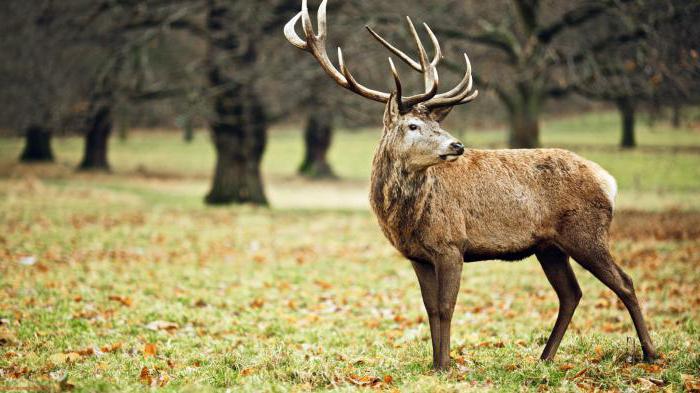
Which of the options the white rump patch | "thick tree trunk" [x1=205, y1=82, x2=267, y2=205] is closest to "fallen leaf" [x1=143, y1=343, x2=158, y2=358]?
the white rump patch

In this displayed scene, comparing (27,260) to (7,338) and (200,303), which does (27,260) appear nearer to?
(200,303)

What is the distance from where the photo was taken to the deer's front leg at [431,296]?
5652 mm

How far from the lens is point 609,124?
1778 inches

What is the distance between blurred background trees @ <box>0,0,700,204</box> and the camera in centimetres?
1609

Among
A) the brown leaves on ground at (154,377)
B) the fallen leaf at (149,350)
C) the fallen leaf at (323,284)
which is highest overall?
the brown leaves on ground at (154,377)

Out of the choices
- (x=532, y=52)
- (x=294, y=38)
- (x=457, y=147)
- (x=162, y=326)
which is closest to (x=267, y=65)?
(x=532, y=52)

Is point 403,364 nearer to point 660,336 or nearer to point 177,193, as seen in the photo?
point 660,336

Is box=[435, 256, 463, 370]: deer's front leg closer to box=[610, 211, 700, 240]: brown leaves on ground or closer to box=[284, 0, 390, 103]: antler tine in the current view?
box=[284, 0, 390, 103]: antler tine

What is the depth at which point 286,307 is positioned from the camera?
8797 mm

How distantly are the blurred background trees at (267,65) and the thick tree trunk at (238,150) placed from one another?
32mm

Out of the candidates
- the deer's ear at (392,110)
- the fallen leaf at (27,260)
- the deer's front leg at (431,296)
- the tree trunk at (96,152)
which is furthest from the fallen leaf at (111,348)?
the tree trunk at (96,152)

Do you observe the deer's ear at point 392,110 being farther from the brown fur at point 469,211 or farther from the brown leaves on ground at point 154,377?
the brown leaves on ground at point 154,377

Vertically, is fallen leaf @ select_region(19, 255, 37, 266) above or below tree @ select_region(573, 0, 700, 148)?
below

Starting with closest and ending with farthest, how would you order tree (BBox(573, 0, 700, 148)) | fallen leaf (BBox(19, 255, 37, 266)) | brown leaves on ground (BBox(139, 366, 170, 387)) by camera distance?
brown leaves on ground (BBox(139, 366, 170, 387)) → fallen leaf (BBox(19, 255, 37, 266)) → tree (BBox(573, 0, 700, 148))
